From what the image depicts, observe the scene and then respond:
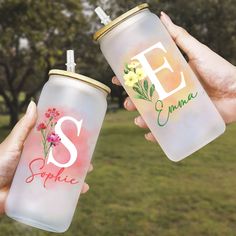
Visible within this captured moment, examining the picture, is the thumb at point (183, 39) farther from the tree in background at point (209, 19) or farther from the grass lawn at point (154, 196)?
the tree in background at point (209, 19)

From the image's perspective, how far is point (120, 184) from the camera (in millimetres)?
10859

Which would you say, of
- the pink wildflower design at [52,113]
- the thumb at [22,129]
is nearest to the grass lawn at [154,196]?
the thumb at [22,129]

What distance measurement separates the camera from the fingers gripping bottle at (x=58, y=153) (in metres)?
2.66

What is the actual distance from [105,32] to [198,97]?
0.57 meters

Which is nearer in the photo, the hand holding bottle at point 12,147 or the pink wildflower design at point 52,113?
the pink wildflower design at point 52,113

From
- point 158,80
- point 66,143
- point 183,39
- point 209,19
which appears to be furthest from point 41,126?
point 209,19

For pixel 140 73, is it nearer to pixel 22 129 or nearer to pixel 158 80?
pixel 158 80

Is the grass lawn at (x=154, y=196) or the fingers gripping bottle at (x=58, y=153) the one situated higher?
the fingers gripping bottle at (x=58, y=153)

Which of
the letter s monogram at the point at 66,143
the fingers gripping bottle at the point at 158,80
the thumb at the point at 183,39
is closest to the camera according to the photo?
the letter s monogram at the point at 66,143

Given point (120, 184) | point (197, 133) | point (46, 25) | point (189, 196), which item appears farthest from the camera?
point (46, 25)

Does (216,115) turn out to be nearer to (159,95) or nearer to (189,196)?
(159,95)

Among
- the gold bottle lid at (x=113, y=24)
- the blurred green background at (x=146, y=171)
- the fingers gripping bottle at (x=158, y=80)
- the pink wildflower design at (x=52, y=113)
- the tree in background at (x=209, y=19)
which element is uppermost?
the gold bottle lid at (x=113, y=24)

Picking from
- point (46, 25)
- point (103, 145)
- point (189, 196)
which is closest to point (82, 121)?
point (189, 196)

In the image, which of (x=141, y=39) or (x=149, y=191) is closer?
(x=141, y=39)
